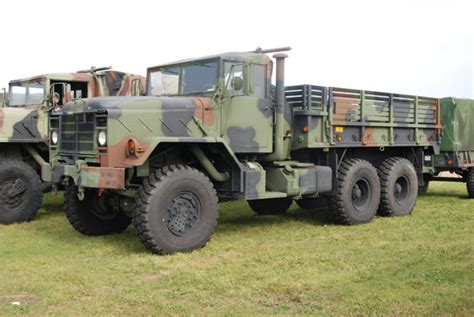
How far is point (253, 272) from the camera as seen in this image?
562cm

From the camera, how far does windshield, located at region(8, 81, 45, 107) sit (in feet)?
32.8

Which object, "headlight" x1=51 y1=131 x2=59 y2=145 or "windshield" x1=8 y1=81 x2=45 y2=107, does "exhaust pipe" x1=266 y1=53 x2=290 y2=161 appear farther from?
"windshield" x1=8 y1=81 x2=45 y2=107

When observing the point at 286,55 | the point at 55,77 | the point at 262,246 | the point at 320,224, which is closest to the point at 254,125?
the point at 286,55

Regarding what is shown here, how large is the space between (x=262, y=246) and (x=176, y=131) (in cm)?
170

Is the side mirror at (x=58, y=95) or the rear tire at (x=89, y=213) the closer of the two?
the rear tire at (x=89, y=213)

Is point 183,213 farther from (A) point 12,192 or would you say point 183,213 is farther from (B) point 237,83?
(A) point 12,192

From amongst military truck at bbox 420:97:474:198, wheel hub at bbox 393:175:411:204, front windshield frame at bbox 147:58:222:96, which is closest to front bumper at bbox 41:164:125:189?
front windshield frame at bbox 147:58:222:96

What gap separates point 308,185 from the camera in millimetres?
8156

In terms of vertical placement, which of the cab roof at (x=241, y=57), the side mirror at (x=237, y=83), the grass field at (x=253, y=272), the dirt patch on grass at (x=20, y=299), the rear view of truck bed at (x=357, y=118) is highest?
the cab roof at (x=241, y=57)

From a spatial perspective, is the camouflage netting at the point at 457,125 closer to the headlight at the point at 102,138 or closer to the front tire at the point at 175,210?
the front tire at the point at 175,210

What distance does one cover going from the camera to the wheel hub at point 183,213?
6477mm

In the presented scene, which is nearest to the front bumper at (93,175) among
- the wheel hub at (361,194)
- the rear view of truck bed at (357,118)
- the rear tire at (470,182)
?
the rear view of truck bed at (357,118)

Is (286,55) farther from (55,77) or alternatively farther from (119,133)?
(55,77)

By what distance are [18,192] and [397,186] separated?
5.99m
